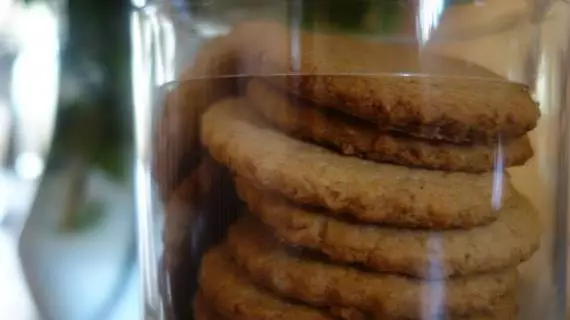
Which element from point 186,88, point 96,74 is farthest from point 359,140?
point 96,74

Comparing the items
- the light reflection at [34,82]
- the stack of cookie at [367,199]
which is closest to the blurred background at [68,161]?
the light reflection at [34,82]

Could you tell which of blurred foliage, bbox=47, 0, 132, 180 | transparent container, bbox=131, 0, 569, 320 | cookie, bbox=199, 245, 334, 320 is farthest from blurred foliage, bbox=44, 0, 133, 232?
cookie, bbox=199, 245, 334, 320

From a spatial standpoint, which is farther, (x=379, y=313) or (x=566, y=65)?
(x=566, y=65)

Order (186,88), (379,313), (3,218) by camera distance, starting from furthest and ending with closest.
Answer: (3,218) < (186,88) < (379,313)

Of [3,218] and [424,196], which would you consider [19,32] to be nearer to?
[3,218]

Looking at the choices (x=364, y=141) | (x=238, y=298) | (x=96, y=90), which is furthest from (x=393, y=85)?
(x=96, y=90)

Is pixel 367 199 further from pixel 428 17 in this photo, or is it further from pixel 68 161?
pixel 68 161

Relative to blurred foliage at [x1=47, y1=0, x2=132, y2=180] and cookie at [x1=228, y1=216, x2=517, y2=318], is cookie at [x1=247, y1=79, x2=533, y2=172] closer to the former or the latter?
cookie at [x1=228, y1=216, x2=517, y2=318]

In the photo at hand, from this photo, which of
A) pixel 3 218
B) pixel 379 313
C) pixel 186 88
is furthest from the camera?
pixel 3 218
